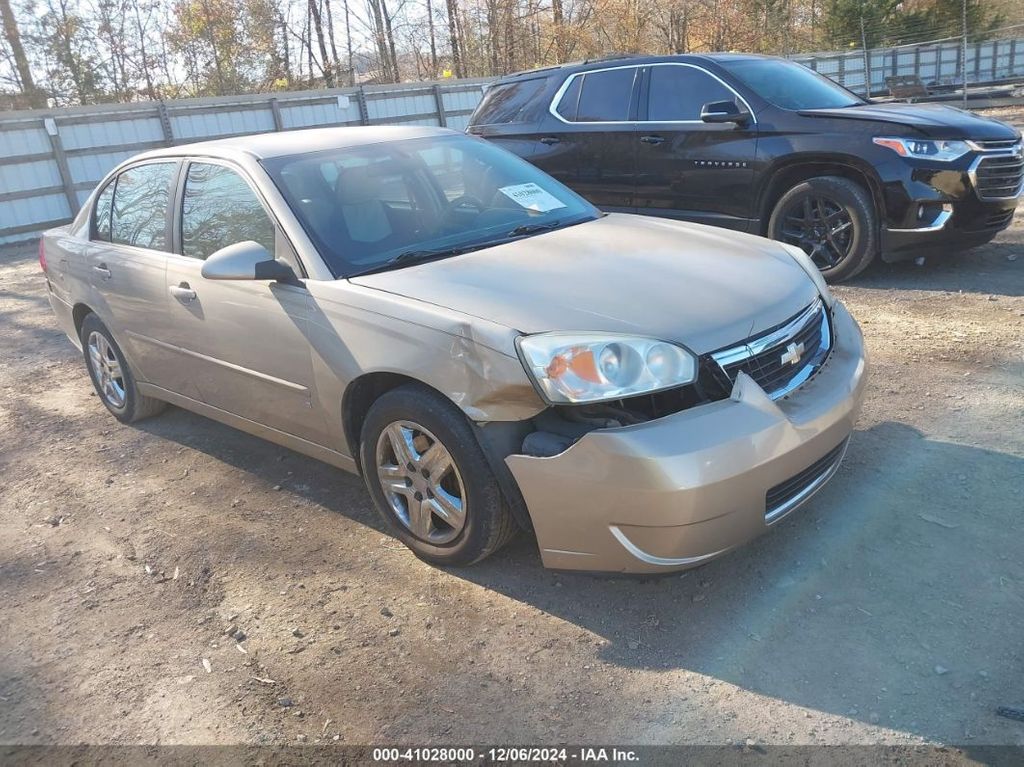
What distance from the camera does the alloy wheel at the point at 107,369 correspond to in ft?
16.6

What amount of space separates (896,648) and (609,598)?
0.95 meters

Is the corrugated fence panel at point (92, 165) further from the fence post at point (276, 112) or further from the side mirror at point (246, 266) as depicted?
the side mirror at point (246, 266)

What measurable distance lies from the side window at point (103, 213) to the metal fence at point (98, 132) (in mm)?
10645

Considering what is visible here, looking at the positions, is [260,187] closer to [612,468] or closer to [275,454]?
[275,454]

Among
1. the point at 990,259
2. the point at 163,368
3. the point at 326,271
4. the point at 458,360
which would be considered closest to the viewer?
the point at 458,360

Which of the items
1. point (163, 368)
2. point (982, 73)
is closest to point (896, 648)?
point (163, 368)

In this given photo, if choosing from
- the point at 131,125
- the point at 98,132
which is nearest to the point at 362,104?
the point at 131,125

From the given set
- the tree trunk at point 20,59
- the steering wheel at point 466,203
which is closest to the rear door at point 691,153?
the steering wheel at point 466,203

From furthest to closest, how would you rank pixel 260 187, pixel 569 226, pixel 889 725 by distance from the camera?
pixel 569 226
pixel 260 187
pixel 889 725

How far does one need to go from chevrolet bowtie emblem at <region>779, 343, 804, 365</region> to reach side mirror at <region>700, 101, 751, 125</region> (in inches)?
155

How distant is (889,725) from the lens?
91.7 inches

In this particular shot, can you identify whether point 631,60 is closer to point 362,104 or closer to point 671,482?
point 671,482

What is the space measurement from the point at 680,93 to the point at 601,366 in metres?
5.01

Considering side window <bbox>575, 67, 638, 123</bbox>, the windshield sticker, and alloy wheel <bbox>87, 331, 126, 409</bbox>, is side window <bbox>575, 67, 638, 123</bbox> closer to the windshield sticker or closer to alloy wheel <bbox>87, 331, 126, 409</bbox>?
the windshield sticker
